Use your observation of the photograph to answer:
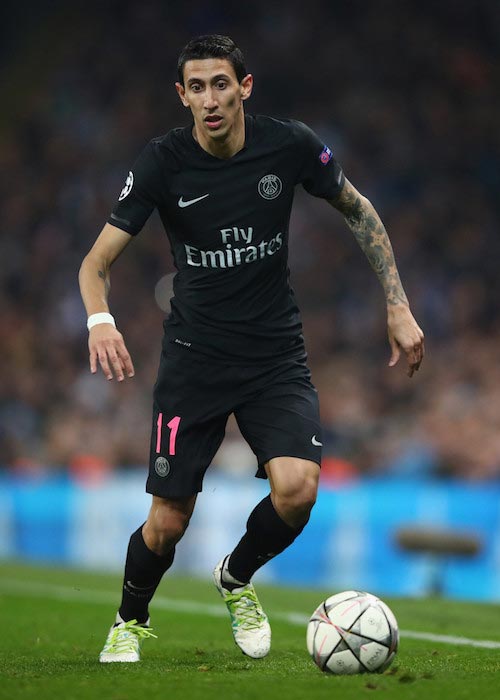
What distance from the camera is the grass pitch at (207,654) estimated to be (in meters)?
4.36

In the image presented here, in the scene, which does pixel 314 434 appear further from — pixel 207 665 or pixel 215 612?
pixel 215 612

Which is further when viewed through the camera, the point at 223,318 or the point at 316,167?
the point at 316,167

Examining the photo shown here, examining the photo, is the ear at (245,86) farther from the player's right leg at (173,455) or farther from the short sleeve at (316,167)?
the player's right leg at (173,455)

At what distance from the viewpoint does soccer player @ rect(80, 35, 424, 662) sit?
5500 mm

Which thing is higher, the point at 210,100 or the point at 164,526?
the point at 210,100

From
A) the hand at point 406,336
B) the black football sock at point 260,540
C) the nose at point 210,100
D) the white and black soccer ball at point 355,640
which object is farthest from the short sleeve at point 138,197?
the white and black soccer ball at point 355,640

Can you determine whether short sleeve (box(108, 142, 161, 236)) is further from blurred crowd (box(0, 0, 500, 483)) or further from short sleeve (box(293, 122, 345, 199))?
blurred crowd (box(0, 0, 500, 483))

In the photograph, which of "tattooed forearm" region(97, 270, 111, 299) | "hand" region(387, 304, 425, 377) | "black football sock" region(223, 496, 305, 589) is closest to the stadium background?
"black football sock" region(223, 496, 305, 589)

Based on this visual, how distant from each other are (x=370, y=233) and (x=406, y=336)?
0.58 m

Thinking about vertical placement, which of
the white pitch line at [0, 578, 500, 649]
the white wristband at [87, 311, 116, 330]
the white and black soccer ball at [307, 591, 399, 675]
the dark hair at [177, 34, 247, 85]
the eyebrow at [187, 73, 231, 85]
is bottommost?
the white pitch line at [0, 578, 500, 649]

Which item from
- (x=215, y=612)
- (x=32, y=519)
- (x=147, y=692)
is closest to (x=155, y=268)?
(x=32, y=519)

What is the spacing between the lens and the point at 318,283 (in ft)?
55.7

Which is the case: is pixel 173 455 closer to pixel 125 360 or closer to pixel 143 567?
pixel 143 567

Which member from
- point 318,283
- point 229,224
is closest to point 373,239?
point 229,224
